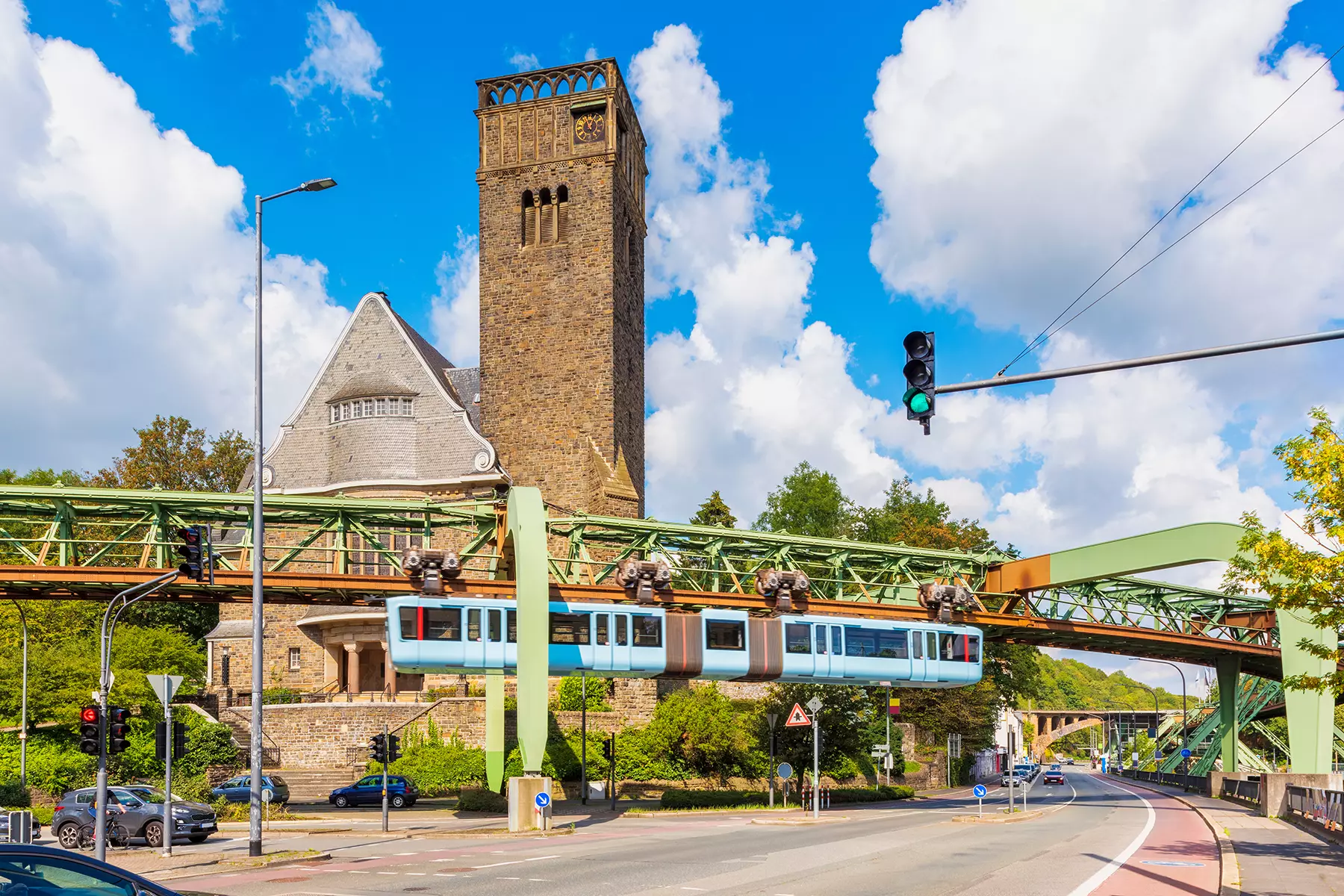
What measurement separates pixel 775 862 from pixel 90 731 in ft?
39.8

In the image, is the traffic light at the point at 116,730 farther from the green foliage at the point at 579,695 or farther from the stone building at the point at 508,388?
the stone building at the point at 508,388

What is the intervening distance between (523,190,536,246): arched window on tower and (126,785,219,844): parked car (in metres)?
35.9

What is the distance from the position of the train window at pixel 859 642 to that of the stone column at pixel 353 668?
28.1 meters

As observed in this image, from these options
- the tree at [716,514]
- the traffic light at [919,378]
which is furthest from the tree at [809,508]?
the traffic light at [919,378]

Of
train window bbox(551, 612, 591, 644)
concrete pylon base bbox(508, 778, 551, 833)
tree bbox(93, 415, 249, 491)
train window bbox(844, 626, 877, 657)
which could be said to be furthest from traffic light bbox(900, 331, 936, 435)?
tree bbox(93, 415, 249, 491)

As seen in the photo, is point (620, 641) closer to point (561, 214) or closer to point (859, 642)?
point (859, 642)

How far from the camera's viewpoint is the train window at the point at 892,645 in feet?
127

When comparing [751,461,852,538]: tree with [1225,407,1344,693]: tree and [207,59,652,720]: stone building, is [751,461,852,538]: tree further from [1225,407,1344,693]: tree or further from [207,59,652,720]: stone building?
[1225,407,1344,693]: tree

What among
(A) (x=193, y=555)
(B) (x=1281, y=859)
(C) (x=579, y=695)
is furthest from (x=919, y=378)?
(C) (x=579, y=695)

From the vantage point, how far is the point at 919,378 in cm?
1375

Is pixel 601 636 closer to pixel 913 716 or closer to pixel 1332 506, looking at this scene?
pixel 1332 506

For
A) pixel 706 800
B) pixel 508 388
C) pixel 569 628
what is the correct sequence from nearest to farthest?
pixel 569 628 → pixel 706 800 → pixel 508 388

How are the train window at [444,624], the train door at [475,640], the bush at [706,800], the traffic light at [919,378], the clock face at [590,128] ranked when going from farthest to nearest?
the clock face at [590,128]
the bush at [706,800]
the train door at [475,640]
the train window at [444,624]
the traffic light at [919,378]

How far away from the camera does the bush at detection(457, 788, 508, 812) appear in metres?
38.4
